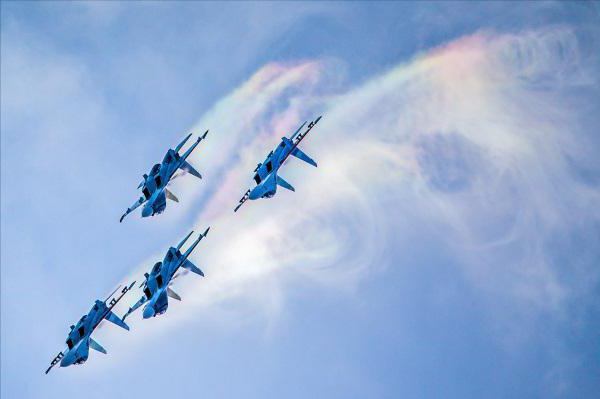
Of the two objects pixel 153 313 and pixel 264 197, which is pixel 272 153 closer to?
pixel 264 197

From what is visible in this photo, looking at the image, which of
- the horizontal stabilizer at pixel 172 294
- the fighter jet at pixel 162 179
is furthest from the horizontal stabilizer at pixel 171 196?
the horizontal stabilizer at pixel 172 294

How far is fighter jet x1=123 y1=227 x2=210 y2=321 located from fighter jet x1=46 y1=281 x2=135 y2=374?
7.03 meters

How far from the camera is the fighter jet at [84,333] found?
179500mm

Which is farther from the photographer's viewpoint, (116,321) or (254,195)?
(116,321)

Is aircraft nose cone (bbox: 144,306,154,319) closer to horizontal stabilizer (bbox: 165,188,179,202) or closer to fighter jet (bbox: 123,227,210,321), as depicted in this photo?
fighter jet (bbox: 123,227,210,321)

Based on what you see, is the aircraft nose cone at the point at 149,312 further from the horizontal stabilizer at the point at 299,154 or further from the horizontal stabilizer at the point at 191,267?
the horizontal stabilizer at the point at 299,154

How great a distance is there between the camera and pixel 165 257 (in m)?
178

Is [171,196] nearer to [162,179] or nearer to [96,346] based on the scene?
[162,179]

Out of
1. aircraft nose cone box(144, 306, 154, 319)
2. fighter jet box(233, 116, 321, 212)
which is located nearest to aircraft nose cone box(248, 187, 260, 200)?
fighter jet box(233, 116, 321, 212)

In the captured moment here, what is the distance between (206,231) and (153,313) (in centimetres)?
1963

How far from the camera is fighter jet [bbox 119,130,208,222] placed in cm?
17862

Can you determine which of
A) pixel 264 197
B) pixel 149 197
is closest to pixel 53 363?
pixel 149 197

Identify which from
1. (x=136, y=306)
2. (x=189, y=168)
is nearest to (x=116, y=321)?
(x=136, y=306)

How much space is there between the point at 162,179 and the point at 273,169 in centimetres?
2242
